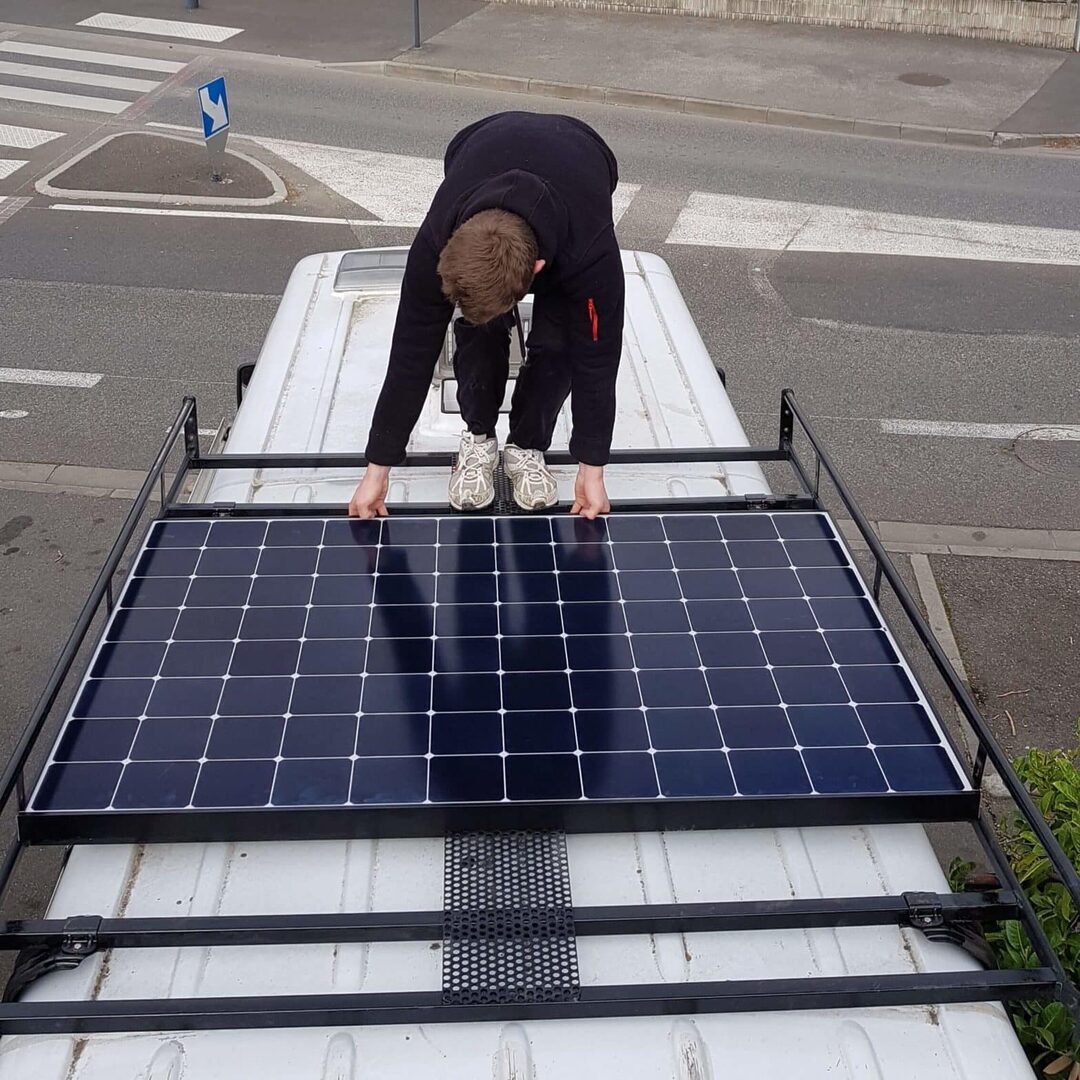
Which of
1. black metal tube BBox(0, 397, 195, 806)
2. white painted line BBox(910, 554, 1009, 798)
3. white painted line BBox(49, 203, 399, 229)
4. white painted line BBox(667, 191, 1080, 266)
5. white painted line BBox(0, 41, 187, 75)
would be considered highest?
white painted line BBox(0, 41, 187, 75)

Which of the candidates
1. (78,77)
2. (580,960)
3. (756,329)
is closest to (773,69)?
(756,329)

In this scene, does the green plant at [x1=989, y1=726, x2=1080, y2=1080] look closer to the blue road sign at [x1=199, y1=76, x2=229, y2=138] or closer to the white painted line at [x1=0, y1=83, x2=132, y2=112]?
the blue road sign at [x1=199, y1=76, x2=229, y2=138]

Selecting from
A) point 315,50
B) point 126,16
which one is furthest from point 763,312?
point 126,16

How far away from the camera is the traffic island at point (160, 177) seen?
12898mm

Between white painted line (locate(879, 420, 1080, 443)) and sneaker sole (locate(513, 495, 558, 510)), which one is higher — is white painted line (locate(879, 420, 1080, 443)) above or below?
above

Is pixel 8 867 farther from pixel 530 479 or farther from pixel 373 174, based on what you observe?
pixel 373 174

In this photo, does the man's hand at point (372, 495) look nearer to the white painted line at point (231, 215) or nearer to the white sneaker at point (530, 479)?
the white sneaker at point (530, 479)

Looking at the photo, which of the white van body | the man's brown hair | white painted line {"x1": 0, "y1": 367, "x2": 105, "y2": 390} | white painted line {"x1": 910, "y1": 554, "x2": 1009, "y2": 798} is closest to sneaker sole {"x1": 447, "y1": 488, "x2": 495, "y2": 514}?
the man's brown hair

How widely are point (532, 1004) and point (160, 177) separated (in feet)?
42.2

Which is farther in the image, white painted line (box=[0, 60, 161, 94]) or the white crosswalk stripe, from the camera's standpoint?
white painted line (box=[0, 60, 161, 94])

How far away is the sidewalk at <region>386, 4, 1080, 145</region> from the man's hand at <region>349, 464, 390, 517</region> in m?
13.8

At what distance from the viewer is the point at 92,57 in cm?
1800

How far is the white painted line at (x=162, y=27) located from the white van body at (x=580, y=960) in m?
18.6

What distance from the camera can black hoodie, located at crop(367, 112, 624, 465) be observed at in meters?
3.58
